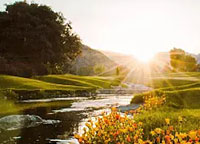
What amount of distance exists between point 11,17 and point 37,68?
349 inches

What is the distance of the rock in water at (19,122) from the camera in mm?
18594

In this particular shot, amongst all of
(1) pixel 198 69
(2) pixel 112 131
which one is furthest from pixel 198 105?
(1) pixel 198 69

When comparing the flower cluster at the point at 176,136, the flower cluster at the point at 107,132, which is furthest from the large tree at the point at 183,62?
the flower cluster at the point at 176,136

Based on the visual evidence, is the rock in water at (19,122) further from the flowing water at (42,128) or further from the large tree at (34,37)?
the large tree at (34,37)

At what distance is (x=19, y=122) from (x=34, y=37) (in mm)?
34183

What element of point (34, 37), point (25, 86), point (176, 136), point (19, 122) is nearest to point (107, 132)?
point (176, 136)

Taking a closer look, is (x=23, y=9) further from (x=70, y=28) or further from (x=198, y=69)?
(x=198, y=69)

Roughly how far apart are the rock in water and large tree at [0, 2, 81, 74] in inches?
1265

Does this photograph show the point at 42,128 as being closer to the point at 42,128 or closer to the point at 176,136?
the point at 42,128

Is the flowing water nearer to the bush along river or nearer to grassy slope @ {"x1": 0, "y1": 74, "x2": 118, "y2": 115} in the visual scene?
the bush along river

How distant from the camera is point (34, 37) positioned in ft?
171

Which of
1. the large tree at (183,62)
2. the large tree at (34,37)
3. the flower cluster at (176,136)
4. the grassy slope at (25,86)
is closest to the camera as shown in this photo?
the flower cluster at (176,136)


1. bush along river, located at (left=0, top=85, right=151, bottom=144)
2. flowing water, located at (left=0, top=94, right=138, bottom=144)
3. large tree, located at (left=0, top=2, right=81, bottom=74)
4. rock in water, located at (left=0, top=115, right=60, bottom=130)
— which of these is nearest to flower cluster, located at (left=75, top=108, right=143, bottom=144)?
bush along river, located at (left=0, top=85, right=151, bottom=144)

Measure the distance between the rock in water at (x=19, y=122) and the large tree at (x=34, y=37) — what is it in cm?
3213
